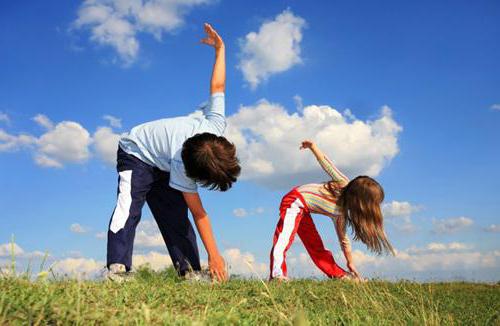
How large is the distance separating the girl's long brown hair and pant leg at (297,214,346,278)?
27.5 inches

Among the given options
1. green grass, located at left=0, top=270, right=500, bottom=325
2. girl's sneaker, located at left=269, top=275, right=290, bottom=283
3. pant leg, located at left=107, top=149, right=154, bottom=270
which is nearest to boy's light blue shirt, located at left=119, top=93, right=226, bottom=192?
pant leg, located at left=107, top=149, right=154, bottom=270

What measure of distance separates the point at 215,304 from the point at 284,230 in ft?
9.30

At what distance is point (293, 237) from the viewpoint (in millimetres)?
7594

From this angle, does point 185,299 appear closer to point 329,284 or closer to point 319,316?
point 319,316

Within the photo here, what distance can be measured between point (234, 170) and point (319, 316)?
5.93ft

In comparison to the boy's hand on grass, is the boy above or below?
above

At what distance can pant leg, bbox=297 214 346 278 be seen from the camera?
813 centimetres

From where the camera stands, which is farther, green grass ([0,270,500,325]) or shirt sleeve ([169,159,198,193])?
shirt sleeve ([169,159,198,193])

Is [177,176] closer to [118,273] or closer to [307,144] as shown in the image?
[118,273]

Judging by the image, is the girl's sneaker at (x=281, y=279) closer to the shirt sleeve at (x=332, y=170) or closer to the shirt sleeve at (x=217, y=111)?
the shirt sleeve at (x=332, y=170)

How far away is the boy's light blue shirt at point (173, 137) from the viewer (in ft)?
19.8

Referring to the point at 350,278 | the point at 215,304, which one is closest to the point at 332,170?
the point at 350,278

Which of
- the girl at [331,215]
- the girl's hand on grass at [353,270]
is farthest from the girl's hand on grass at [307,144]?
the girl's hand on grass at [353,270]

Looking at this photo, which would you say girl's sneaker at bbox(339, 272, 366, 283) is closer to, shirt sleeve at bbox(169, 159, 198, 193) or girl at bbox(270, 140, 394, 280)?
girl at bbox(270, 140, 394, 280)
